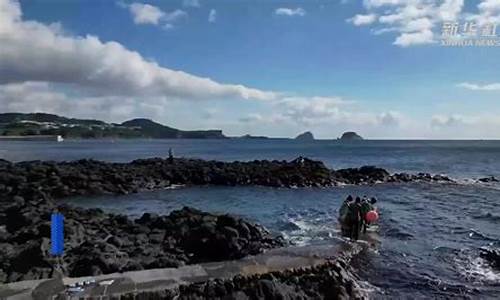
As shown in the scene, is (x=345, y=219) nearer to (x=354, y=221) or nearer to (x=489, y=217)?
(x=354, y=221)

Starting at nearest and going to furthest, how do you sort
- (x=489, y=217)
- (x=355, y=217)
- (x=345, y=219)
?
1. (x=355, y=217)
2. (x=345, y=219)
3. (x=489, y=217)

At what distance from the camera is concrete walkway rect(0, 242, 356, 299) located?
8.34 metres

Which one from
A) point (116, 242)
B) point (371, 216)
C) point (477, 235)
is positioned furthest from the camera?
point (477, 235)

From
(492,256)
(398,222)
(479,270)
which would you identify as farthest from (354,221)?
(398,222)

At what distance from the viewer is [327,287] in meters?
9.72

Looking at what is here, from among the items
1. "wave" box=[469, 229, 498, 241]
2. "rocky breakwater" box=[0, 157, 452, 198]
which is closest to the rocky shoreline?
"rocky breakwater" box=[0, 157, 452, 198]

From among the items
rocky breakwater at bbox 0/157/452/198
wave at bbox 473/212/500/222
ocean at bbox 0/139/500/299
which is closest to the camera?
ocean at bbox 0/139/500/299

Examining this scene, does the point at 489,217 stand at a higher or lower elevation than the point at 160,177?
lower

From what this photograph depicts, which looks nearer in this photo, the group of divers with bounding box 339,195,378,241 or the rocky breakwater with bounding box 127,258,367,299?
the rocky breakwater with bounding box 127,258,367,299

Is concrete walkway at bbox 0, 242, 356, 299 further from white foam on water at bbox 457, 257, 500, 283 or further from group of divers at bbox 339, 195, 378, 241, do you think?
white foam on water at bbox 457, 257, 500, 283

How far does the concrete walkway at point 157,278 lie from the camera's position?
8.34 m

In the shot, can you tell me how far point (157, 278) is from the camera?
9.17m

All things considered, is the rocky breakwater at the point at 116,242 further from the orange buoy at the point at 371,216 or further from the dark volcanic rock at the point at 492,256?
the dark volcanic rock at the point at 492,256

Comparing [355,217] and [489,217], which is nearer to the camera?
[355,217]
